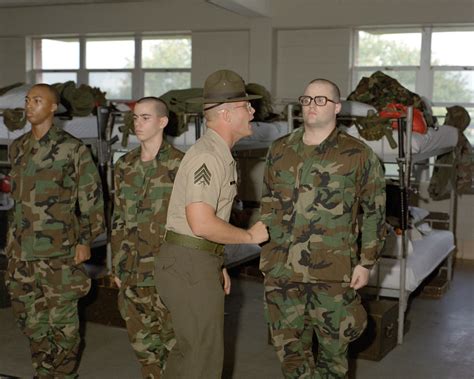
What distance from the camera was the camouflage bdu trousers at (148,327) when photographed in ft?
12.4

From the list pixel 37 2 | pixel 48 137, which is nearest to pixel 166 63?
pixel 37 2

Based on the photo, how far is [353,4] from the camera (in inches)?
346

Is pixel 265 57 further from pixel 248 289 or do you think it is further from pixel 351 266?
pixel 351 266

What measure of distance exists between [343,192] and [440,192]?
A: 4.48 meters

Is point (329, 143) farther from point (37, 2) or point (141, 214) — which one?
point (37, 2)

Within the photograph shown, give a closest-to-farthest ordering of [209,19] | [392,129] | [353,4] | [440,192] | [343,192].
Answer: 1. [343,192]
2. [392,129]
3. [440,192]
4. [353,4]
5. [209,19]

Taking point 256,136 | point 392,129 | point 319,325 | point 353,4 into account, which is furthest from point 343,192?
point 353,4

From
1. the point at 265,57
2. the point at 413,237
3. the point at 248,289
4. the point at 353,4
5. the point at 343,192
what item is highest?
the point at 353,4

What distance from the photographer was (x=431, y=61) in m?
8.89

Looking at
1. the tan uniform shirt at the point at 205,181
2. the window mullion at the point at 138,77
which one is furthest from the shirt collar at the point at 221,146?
the window mullion at the point at 138,77

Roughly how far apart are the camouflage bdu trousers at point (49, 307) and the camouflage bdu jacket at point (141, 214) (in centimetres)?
29

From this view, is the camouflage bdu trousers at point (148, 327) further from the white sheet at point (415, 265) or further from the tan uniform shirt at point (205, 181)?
the white sheet at point (415, 265)

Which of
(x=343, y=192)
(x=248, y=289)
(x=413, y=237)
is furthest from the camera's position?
(x=248, y=289)

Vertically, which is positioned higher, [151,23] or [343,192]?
[151,23]
